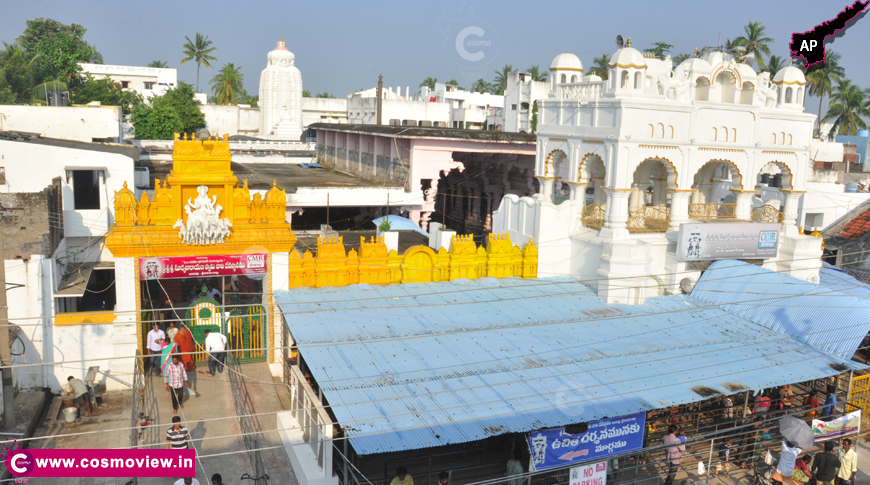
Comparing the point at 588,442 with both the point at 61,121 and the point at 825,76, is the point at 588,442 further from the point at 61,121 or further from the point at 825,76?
the point at 825,76

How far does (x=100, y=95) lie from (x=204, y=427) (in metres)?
56.0

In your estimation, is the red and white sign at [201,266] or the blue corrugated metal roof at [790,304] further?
the red and white sign at [201,266]

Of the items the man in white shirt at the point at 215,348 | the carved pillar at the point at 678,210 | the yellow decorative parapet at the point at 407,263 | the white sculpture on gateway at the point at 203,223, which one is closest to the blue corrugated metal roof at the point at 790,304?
the carved pillar at the point at 678,210

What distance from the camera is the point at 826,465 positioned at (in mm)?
12406

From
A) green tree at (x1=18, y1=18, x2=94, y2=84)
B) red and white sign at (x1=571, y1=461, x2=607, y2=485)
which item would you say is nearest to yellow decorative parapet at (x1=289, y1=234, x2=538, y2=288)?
red and white sign at (x1=571, y1=461, x2=607, y2=485)

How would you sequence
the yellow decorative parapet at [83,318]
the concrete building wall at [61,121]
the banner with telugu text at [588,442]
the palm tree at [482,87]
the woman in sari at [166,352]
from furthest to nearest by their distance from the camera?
the palm tree at [482,87]
the concrete building wall at [61,121]
the yellow decorative parapet at [83,318]
the woman in sari at [166,352]
the banner with telugu text at [588,442]

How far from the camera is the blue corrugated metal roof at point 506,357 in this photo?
35.6ft

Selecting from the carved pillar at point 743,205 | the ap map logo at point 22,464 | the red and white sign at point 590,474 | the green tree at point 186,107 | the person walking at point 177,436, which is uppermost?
the green tree at point 186,107

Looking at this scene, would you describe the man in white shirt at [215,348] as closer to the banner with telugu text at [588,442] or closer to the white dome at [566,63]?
the banner with telugu text at [588,442]

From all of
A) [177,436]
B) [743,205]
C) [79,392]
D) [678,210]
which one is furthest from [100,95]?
[743,205]

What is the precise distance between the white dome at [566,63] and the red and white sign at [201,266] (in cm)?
1053

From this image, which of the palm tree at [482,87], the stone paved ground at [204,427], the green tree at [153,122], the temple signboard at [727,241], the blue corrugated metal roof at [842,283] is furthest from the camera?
the palm tree at [482,87]

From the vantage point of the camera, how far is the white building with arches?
1684 centimetres

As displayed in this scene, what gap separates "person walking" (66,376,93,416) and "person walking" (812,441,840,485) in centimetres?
1466
